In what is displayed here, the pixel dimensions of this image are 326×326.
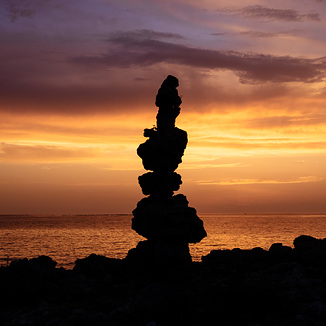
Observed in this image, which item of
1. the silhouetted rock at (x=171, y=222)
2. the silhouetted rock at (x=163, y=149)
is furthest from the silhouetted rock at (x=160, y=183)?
the silhouetted rock at (x=171, y=222)

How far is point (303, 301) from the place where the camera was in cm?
2484

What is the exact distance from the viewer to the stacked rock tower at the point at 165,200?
3060 centimetres

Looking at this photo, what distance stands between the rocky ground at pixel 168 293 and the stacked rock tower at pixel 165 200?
4.64 ft

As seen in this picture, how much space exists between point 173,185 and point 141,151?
3.82 meters

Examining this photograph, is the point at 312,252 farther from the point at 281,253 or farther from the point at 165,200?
the point at 165,200

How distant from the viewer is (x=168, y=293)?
24391 mm

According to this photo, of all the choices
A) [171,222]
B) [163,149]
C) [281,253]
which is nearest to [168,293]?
[171,222]

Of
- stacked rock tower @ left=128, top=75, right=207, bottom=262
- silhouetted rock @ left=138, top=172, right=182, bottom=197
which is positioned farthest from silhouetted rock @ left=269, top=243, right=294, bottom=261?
silhouetted rock @ left=138, top=172, right=182, bottom=197

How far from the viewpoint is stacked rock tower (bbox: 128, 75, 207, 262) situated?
30.6 meters

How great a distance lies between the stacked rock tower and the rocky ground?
141cm

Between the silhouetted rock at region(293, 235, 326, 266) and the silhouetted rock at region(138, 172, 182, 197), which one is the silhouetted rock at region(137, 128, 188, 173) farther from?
the silhouetted rock at region(293, 235, 326, 266)

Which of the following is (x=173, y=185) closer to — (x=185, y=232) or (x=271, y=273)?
(x=185, y=232)

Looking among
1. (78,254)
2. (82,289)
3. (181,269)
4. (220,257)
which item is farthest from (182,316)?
(78,254)

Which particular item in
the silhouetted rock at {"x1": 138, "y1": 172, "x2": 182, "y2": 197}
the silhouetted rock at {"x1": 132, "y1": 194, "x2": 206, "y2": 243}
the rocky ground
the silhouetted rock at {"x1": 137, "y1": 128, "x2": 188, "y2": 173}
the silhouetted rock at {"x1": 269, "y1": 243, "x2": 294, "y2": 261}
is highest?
the silhouetted rock at {"x1": 137, "y1": 128, "x2": 188, "y2": 173}
